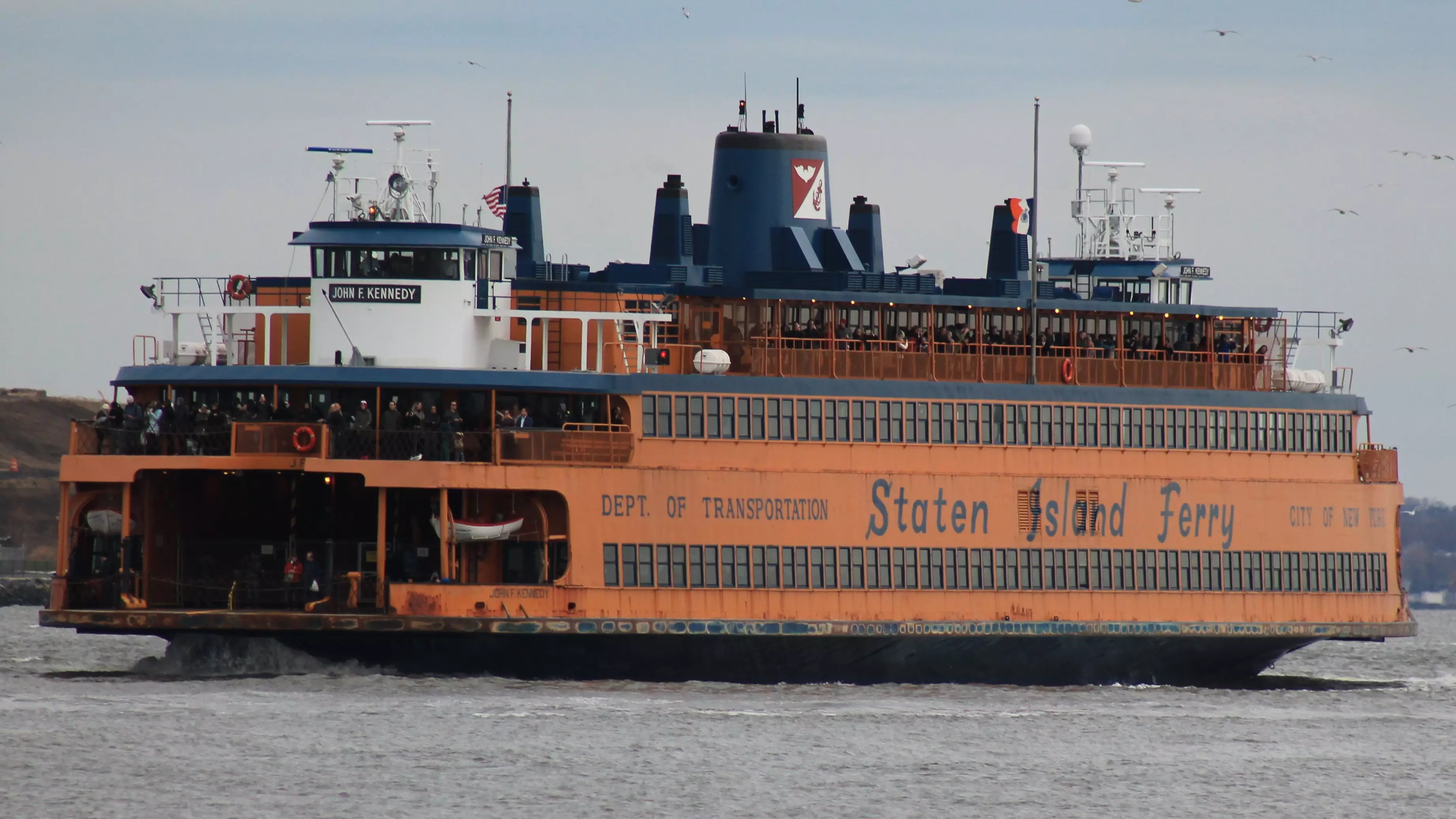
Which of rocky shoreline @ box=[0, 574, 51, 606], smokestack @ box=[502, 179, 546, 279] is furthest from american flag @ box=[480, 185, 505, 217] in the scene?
rocky shoreline @ box=[0, 574, 51, 606]

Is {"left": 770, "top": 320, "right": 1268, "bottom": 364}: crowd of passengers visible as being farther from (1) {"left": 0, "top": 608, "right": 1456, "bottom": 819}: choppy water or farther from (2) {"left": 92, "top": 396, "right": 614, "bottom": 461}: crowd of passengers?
(2) {"left": 92, "top": 396, "right": 614, "bottom": 461}: crowd of passengers

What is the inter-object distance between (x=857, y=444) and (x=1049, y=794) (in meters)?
13.7

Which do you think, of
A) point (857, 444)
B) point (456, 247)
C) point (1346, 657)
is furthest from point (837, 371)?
point (1346, 657)

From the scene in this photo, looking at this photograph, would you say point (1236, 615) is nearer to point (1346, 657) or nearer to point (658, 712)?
point (658, 712)

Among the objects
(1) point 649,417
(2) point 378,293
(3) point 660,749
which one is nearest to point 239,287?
(2) point 378,293

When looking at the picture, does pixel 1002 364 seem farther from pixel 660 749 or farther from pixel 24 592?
pixel 24 592

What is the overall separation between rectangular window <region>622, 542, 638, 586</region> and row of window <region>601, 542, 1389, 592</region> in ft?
0.05

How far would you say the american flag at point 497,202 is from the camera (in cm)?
5675

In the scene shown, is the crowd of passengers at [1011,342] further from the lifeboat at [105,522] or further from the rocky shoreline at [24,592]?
the rocky shoreline at [24,592]

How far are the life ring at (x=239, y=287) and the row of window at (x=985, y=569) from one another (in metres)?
8.67

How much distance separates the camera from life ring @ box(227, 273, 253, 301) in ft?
167

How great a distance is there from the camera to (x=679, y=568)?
161ft

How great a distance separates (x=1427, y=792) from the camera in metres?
40.4

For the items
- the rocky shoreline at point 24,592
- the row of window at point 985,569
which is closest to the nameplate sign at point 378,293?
the row of window at point 985,569
